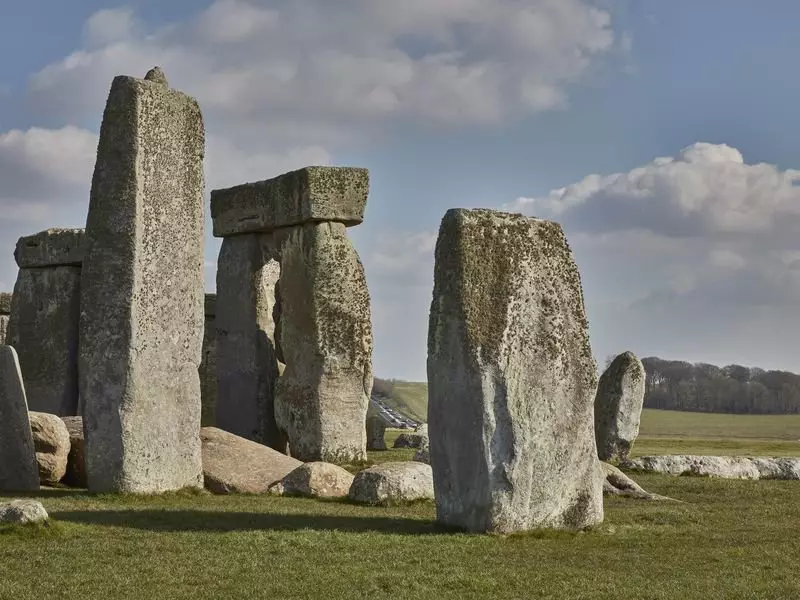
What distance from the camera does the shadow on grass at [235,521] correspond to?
12039 mm

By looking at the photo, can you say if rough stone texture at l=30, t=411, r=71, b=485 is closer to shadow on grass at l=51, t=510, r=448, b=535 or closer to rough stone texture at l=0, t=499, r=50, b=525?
shadow on grass at l=51, t=510, r=448, b=535

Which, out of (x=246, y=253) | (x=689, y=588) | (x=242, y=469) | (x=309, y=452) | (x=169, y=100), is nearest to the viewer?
(x=689, y=588)

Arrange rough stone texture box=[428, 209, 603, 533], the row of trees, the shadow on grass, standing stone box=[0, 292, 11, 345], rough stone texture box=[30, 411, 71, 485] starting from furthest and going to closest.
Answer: the row of trees
standing stone box=[0, 292, 11, 345]
rough stone texture box=[30, 411, 71, 485]
the shadow on grass
rough stone texture box=[428, 209, 603, 533]

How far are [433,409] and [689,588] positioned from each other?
11.0ft

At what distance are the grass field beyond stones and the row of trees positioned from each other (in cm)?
7089

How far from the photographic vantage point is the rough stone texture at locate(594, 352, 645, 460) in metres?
23.7

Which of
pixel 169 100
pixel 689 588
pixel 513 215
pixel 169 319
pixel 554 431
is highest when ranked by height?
pixel 169 100

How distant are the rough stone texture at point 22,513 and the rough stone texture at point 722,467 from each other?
12.6 metres

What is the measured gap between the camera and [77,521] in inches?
480

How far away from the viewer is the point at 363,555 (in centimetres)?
1061

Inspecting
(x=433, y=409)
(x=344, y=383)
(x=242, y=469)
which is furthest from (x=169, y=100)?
(x=344, y=383)

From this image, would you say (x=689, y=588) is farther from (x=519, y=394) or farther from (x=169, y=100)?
(x=169, y=100)

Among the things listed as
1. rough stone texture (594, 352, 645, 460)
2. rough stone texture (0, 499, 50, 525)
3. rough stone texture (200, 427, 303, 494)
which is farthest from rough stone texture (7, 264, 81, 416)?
rough stone texture (0, 499, 50, 525)

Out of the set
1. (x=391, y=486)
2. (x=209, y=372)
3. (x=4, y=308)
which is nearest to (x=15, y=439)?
(x=391, y=486)
